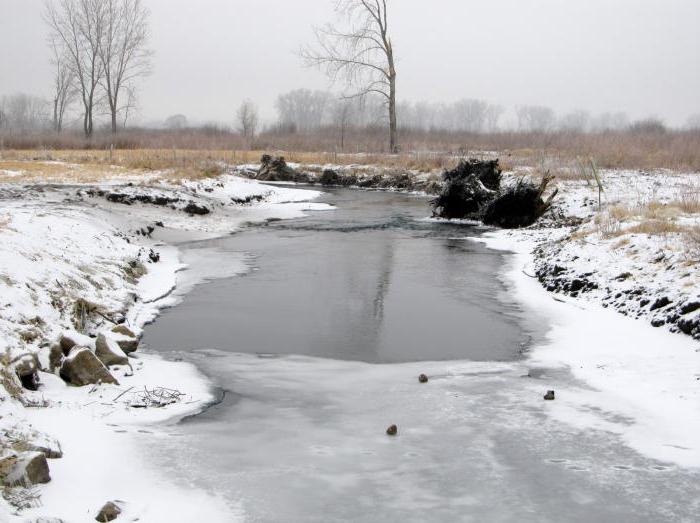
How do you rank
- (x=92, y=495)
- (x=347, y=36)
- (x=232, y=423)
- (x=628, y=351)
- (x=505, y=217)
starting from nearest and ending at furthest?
(x=92, y=495) < (x=232, y=423) < (x=628, y=351) < (x=505, y=217) < (x=347, y=36)

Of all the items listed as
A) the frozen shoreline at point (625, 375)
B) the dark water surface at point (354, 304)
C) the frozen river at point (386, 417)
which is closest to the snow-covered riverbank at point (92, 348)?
the frozen river at point (386, 417)

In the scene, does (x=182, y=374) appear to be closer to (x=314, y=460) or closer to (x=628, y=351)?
(x=314, y=460)

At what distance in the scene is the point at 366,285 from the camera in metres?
10.3

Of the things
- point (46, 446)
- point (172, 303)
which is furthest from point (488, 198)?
point (46, 446)

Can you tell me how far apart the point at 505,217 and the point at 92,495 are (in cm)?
1528

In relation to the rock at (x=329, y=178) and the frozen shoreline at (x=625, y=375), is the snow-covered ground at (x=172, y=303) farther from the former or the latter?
the rock at (x=329, y=178)

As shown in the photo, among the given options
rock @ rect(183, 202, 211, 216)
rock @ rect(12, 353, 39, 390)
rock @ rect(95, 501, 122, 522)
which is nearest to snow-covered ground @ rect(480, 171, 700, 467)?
rock @ rect(95, 501, 122, 522)

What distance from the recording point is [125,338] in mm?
6945

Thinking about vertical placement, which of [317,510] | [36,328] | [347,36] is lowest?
[317,510]

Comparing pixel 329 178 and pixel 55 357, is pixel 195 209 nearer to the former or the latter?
pixel 55 357

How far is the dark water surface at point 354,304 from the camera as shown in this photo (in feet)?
24.2

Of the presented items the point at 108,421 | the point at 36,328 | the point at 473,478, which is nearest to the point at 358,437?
the point at 473,478

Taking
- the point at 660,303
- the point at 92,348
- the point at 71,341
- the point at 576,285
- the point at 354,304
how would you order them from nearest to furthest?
the point at 71,341 < the point at 92,348 < the point at 660,303 < the point at 354,304 < the point at 576,285

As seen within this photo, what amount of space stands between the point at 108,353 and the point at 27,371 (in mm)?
951
